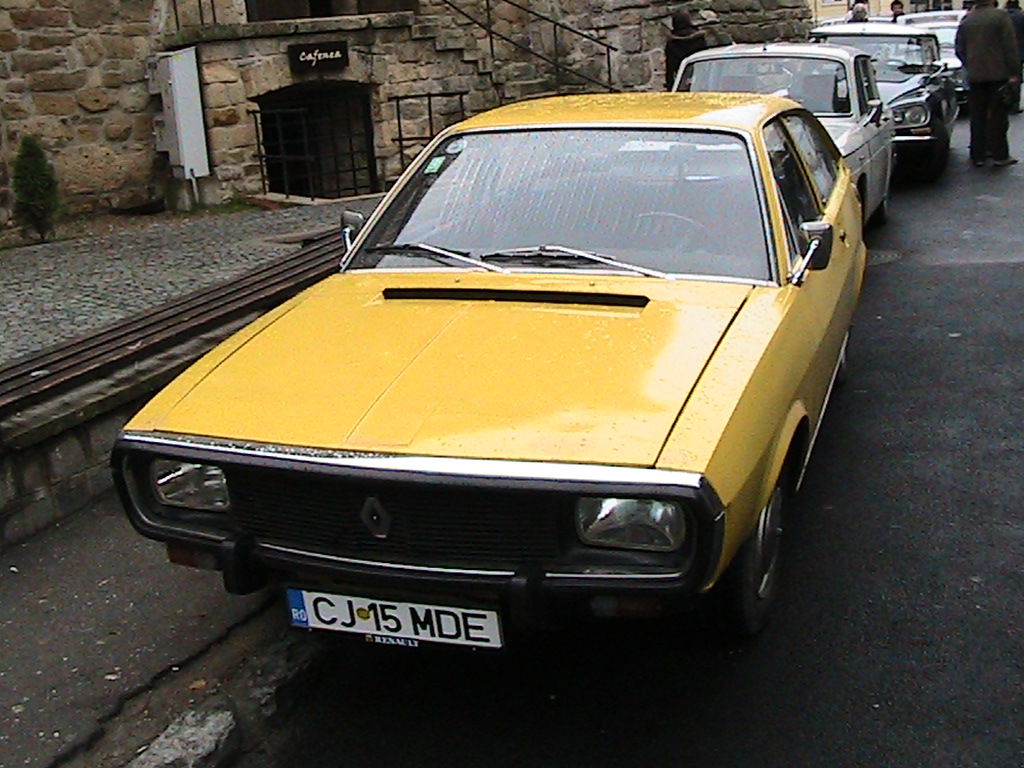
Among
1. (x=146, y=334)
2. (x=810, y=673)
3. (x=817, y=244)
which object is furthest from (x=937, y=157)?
(x=810, y=673)

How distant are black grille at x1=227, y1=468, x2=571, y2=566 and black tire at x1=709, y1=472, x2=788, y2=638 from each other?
0.71 m

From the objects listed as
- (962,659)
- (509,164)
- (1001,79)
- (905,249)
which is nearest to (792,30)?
(1001,79)

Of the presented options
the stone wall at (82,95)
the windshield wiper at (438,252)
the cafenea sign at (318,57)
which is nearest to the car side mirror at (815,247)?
the windshield wiper at (438,252)

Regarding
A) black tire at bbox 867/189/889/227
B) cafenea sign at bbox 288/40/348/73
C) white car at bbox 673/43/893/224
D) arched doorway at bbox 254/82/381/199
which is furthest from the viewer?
arched doorway at bbox 254/82/381/199

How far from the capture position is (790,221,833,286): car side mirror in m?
4.19

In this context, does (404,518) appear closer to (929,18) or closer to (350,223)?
(350,223)

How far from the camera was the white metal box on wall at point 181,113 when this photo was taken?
442 inches

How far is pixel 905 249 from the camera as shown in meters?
9.48

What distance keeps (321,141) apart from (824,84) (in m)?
6.02

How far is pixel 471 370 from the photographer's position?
338 cm

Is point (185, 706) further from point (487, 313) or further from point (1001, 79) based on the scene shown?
point (1001, 79)

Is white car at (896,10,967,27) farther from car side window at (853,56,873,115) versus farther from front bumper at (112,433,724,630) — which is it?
front bumper at (112,433,724,630)

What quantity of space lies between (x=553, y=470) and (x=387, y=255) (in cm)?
181

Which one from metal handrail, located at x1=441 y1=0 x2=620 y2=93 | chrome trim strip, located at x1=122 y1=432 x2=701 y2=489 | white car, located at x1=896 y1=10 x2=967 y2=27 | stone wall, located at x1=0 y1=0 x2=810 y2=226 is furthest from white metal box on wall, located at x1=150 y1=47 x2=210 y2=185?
white car, located at x1=896 y1=10 x2=967 y2=27
